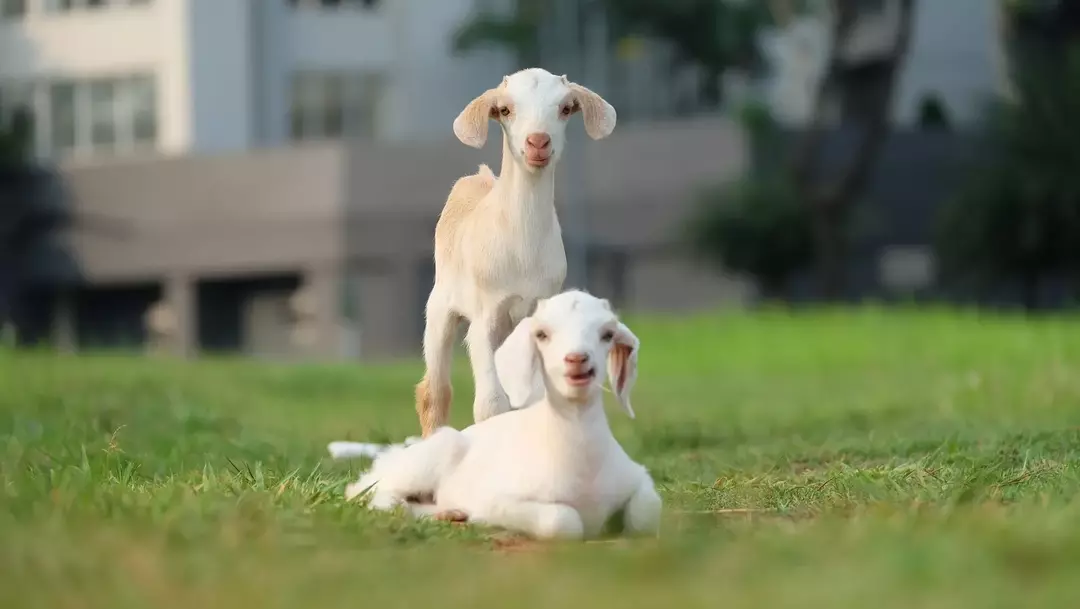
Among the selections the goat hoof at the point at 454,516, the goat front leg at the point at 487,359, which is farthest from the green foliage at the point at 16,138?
the goat hoof at the point at 454,516

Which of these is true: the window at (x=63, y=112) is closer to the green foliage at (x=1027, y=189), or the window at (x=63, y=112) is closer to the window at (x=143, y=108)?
the window at (x=143, y=108)

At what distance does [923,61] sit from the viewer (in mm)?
48438

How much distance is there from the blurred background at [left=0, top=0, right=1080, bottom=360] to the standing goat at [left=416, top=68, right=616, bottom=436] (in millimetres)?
28736

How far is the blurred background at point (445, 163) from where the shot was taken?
38.2 metres

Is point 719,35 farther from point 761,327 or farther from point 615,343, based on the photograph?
point 615,343

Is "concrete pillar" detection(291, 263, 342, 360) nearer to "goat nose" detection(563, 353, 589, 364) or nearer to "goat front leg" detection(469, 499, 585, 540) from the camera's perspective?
"goat front leg" detection(469, 499, 585, 540)

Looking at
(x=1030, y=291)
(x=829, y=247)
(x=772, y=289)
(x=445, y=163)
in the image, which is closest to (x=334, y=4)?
(x=445, y=163)

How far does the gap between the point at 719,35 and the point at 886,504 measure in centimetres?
3926

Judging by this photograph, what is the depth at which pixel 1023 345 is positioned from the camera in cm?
2191

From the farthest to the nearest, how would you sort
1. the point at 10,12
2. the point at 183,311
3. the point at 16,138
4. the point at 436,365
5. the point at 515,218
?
1. the point at 10,12
2. the point at 16,138
3. the point at 183,311
4. the point at 436,365
5. the point at 515,218

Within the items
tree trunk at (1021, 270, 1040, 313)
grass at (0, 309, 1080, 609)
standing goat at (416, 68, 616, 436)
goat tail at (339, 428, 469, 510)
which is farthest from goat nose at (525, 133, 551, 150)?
tree trunk at (1021, 270, 1040, 313)

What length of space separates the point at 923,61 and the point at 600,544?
4469 centimetres

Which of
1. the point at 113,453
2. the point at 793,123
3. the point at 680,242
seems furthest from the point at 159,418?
the point at 793,123

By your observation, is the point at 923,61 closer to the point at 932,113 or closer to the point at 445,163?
the point at 932,113
